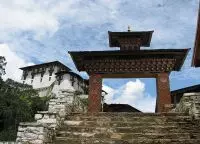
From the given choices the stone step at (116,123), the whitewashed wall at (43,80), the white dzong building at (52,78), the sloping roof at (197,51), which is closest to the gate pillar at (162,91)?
the sloping roof at (197,51)

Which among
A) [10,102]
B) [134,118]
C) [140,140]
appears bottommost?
[140,140]

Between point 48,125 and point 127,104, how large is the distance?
2630 centimetres

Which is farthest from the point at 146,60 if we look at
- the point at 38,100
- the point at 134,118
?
the point at 38,100

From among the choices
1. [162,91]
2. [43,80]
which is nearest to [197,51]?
[162,91]

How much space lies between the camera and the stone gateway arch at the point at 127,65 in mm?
18562

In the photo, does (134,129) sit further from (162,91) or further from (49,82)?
(49,82)

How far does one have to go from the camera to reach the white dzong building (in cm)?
6034

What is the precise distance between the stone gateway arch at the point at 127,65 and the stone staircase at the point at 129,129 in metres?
6.37

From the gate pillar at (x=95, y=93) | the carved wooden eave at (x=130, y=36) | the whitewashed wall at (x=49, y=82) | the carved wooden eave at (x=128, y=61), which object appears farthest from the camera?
the whitewashed wall at (x=49, y=82)

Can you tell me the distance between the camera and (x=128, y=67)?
1925 centimetres

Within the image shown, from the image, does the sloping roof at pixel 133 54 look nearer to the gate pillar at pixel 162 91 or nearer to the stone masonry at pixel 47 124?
the gate pillar at pixel 162 91

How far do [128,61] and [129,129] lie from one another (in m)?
9.33

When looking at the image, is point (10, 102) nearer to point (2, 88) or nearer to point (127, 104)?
point (2, 88)

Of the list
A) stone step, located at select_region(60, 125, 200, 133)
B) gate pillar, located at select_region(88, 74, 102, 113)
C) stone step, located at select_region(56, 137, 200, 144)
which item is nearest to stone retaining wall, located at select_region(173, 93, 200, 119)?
stone step, located at select_region(60, 125, 200, 133)
